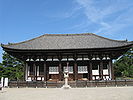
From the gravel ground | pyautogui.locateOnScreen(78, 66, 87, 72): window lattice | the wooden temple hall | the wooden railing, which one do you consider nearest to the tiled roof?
the wooden temple hall

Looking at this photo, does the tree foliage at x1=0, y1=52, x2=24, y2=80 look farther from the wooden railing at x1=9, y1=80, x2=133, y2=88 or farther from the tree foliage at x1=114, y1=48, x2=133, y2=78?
the tree foliage at x1=114, y1=48, x2=133, y2=78

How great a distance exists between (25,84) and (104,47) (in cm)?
1287

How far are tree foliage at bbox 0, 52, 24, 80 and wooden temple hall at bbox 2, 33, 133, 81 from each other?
16.6m

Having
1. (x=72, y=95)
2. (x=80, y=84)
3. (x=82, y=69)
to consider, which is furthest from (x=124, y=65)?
(x=72, y=95)

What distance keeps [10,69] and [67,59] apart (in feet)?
76.0

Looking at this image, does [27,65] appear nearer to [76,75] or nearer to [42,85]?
[42,85]

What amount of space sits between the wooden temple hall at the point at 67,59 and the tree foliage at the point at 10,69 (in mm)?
16643

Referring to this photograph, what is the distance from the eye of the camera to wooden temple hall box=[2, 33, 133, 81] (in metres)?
18.7

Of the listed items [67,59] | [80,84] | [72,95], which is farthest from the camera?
[67,59]

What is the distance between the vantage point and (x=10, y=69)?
117 feet

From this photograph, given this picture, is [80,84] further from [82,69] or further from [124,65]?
[124,65]

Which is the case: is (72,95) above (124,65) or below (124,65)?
below

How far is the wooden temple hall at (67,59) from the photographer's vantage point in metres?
18.7

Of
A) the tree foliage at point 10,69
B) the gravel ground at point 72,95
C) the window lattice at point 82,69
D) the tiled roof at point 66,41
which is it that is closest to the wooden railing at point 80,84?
the window lattice at point 82,69
